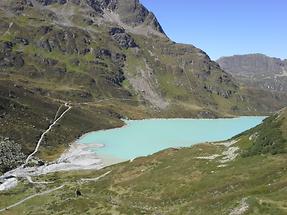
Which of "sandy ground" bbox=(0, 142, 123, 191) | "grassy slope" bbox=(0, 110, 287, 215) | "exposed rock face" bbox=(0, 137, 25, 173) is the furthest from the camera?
"exposed rock face" bbox=(0, 137, 25, 173)

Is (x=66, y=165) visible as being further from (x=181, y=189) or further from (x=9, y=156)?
(x=181, y=189)

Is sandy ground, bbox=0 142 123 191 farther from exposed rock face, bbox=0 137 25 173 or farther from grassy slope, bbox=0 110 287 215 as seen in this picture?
grassy slope, bbox=0 110 287 215

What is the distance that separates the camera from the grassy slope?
213ft

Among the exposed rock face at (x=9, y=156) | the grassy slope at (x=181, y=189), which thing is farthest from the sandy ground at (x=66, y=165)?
the grassy slope at (x=181, y=189)

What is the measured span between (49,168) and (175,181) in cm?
7984

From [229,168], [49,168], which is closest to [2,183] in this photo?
[49,168]

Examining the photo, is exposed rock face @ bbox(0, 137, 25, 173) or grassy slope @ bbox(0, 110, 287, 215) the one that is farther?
exposed rock face @ bbox(0, 137, 25, 173)

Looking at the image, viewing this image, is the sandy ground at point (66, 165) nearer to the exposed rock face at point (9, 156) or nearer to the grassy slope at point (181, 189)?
the exposed rock face at point (9, 156)

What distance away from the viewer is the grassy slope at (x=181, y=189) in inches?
2554

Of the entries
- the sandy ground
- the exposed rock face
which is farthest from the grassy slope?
the exposed rock face

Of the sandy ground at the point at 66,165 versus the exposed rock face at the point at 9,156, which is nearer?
the sandy ground at the point at 66,165

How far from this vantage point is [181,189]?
84812 millimetres

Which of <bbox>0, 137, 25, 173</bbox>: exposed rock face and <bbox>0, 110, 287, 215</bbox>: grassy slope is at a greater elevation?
<bbox>0, 137, 25, 173</bbox>: exposed rock face

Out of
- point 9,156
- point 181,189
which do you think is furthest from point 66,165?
point 181,189
